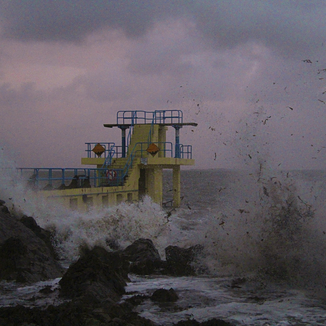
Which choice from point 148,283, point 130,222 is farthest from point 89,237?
point 148,283

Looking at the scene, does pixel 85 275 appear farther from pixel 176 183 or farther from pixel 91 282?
pixel 176 183

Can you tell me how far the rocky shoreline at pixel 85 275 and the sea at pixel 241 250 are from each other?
0.28 meters

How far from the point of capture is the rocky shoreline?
6.30 metres

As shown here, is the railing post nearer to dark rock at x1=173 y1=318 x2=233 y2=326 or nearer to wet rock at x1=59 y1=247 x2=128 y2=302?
wet rock at x1=59 y1=247 x2=128 y2=302

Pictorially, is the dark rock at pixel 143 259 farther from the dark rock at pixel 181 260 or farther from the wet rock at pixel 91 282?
the wet rock at pixel 91 282

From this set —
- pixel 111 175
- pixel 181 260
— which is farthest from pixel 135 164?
pixel 181 260

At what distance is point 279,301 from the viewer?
8508 millimetres

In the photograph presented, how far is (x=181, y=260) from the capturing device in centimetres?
1170

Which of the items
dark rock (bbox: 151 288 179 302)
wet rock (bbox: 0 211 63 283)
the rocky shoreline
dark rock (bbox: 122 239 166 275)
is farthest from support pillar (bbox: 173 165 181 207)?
dark rock (bbox: 151 288 179 302)

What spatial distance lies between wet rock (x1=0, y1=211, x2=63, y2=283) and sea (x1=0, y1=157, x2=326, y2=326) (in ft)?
1.17

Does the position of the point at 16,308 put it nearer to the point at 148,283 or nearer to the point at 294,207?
the point at 148,283

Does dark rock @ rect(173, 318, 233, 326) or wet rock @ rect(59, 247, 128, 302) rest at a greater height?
wet rock @ rect(59, 247, 128, 302)

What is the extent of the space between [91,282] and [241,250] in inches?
187

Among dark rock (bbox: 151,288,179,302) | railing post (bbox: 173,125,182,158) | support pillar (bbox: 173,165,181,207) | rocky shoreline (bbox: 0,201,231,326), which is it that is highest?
railing post (bbox: 173,125,182,158)
